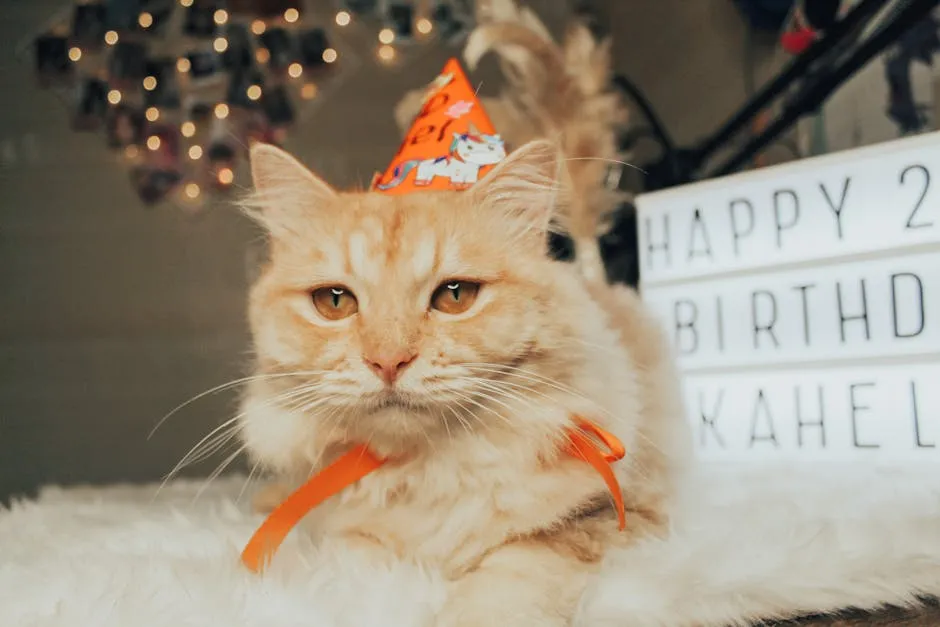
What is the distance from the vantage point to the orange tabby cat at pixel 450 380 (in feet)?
2.23

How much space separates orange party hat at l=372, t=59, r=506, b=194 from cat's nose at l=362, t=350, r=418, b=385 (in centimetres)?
35

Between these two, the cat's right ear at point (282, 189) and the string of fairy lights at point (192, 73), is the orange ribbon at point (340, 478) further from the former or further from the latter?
the string of fairy lights at point (192, 73)

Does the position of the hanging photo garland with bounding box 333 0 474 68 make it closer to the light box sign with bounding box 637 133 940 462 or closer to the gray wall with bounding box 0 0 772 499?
the gray wall with bounding box 0 0 772 499

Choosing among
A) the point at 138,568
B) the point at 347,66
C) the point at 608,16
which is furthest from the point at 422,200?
the point at 608,16

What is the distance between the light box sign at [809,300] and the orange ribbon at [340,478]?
2.18 ft

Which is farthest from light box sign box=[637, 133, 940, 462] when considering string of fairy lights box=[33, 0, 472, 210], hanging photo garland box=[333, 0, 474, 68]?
string of fairy lights box=[33, 0, 472, 210]

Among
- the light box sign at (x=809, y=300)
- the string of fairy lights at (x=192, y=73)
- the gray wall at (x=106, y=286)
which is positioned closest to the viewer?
the light box sign at (x=809, y=300)

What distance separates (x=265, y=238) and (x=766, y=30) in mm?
1476

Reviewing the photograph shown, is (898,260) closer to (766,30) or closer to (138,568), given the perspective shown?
(766,30)

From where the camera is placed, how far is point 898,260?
1117 millimetres

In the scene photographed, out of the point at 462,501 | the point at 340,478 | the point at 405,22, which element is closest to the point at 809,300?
the point at 462,501

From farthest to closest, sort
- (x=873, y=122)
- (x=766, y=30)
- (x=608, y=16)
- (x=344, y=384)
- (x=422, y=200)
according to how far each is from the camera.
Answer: (x=608, y=16) < (x=766, y=30) < (x=873, y=122) < (x=422, y=200) < (x=344, y=384)

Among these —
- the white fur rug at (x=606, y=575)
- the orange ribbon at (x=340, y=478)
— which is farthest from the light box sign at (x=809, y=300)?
the orange ribbon at (x=340, y=478)

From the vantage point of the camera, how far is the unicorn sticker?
0.93 m
